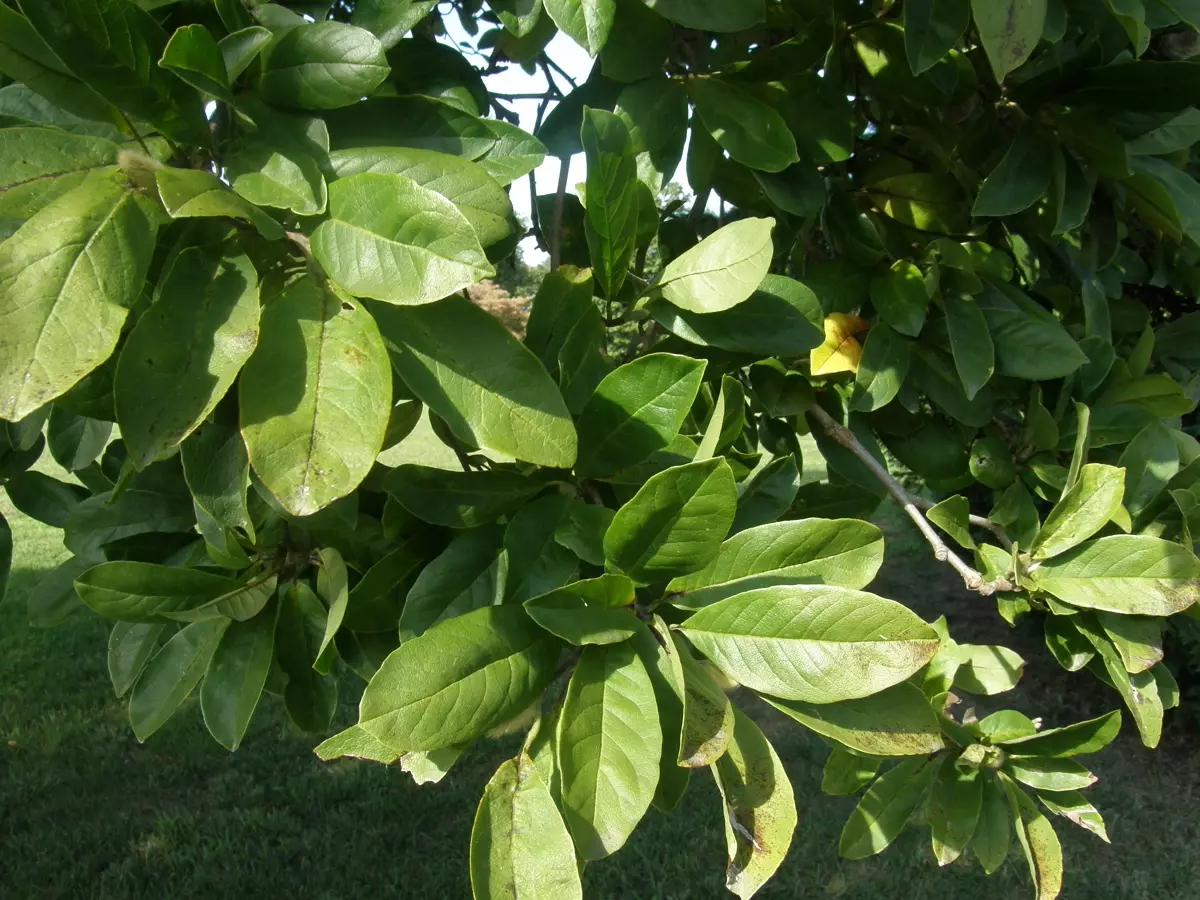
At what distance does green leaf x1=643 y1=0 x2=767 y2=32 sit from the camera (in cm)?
90

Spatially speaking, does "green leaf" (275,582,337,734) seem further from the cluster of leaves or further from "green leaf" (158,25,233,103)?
"green leaf" (158,25,233,103)

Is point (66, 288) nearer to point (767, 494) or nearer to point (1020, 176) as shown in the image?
point (767, 494)

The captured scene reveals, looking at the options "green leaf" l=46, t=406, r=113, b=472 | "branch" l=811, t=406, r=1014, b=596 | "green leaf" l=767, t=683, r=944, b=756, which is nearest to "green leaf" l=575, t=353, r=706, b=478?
"green leaf" l=767, t=683, r=944, b=756

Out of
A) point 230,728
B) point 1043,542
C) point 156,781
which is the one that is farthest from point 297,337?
point 156,781

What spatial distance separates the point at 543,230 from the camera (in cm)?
138

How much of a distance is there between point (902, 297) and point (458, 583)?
717 mm

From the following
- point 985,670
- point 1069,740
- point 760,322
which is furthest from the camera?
point 985,670

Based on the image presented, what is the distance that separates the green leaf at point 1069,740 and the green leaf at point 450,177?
0.82 m

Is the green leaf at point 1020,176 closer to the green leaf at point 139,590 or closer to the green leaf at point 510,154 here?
the green leaf at point 510,154

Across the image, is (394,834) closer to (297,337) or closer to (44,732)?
(44,732)

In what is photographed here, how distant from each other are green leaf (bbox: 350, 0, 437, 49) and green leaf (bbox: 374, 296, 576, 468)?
38cm

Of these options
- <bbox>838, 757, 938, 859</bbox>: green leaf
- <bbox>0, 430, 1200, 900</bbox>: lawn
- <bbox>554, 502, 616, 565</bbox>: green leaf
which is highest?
<bbox>554, 502, 616, 565</bbox>: green leaf

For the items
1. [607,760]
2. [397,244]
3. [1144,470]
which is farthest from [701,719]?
[1144,470]

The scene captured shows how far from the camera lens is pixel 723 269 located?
2.92 feet
